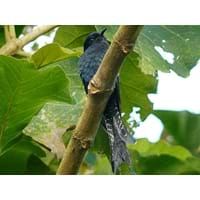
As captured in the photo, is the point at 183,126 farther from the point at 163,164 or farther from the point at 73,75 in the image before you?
the point at 73,75

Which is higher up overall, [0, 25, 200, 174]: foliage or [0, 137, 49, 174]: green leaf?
[0, 25, 200, 174]: foliage

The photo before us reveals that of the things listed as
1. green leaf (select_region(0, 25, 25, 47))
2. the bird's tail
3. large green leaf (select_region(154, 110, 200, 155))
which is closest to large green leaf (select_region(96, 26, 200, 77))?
the bird's tail

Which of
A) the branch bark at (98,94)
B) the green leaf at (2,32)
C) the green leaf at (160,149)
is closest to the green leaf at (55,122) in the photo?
the green leaf at (2,32)

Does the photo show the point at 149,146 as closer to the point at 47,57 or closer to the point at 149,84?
the point at 149,84

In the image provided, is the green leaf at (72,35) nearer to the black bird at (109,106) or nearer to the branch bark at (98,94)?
the black bird at (109,106)

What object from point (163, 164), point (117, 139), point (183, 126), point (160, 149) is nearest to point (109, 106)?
point (117, 139)

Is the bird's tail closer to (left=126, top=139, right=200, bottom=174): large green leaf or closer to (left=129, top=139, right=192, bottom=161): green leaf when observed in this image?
(left=126, top=139, right=200, bottom=174): large green leaf
